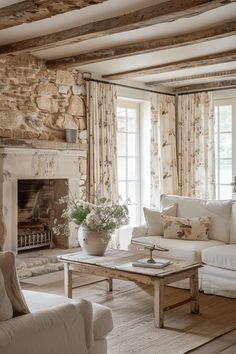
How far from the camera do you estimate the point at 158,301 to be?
154 inches

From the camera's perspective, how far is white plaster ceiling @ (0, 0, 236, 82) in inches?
171

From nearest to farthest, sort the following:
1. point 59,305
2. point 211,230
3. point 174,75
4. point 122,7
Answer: point 59,305 → point 122,7 → point 211,230 → point 174,75

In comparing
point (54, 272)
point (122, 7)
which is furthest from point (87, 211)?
point (122, 7)

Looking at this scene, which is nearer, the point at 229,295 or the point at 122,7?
the point at 122,7

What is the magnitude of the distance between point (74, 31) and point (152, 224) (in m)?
2.41

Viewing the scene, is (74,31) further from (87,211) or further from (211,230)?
(211,230)

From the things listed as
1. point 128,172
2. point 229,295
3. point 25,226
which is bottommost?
point 229,295

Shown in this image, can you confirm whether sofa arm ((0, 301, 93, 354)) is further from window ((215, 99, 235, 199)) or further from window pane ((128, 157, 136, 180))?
window ((215, 99, 235, 199))

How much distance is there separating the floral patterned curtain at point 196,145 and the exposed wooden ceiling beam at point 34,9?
434 centimetres

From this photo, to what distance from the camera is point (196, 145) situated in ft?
26.3

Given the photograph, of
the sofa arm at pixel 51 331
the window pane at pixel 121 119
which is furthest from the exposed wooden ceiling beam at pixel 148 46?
the sofa arm at pixel 51 331

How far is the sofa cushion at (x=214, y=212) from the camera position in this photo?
551cm

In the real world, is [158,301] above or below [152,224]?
below

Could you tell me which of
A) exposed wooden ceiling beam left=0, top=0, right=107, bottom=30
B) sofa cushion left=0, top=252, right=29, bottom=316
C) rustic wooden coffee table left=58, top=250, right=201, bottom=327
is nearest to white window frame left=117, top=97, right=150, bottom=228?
rustic wooden coffee table left=58, top=250, right=201, bottom=327
